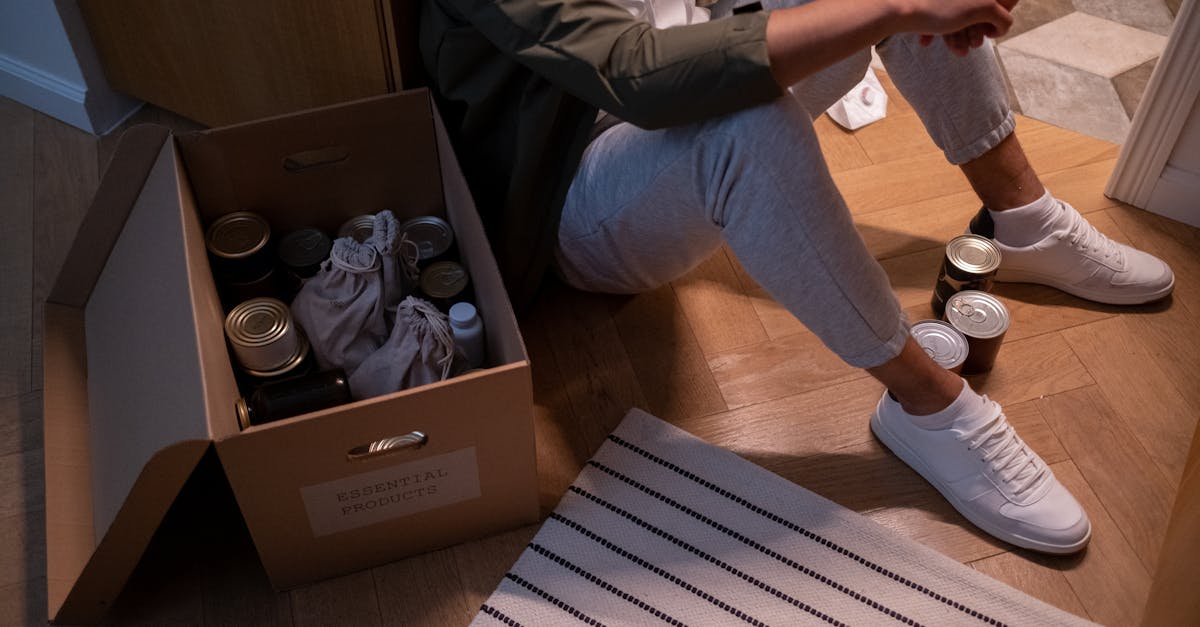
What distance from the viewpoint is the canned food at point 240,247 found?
1.26 meters

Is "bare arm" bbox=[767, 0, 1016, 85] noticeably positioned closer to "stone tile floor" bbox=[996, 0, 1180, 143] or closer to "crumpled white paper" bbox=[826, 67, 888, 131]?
"crumpled white paper" bbox=[826, 67, 888, 131]

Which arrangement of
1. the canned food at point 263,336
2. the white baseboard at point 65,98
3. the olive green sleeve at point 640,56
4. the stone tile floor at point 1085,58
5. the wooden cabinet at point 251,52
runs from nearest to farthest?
the olive green sleeve at point 640,56 → the canned food at point 263,336 → the wooden cabinet at point 251,52 → the white baseboard at point 65,98 → the stone tile floor at point 1085,58

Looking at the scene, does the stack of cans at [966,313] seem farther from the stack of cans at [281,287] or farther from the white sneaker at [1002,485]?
the stack of cans at [281,287]

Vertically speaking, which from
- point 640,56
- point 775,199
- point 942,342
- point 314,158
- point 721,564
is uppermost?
point 640,56

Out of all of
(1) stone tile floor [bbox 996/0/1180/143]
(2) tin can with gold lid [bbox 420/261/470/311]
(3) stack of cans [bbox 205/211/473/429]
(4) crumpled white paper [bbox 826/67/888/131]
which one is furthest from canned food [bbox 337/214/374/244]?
(1) stone tile floor [bbox 996/0/1180/143]

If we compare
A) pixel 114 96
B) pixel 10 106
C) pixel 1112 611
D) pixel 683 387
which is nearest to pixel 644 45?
pixel 683 387

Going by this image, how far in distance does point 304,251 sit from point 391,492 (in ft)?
1.18

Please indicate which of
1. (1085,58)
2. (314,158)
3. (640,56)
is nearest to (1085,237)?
(1085,58)

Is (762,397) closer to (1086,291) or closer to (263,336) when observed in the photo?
(1086,291)

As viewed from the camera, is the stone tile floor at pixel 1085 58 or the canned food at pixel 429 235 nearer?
the canned food at pixel 429 235

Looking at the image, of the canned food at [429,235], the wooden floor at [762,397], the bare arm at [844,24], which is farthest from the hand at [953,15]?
the canned food at [429,235]

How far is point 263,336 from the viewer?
118 cm

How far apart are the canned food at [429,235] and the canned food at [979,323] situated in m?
0.62

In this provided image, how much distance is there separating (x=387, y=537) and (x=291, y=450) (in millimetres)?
198
